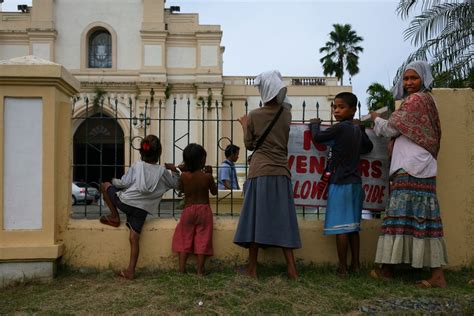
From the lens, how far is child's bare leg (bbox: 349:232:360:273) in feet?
14.0

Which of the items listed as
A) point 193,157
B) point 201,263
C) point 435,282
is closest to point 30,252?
point 201,263

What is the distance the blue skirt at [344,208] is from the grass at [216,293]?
1.32 ft

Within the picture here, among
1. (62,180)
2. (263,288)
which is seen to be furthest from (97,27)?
(263,288)

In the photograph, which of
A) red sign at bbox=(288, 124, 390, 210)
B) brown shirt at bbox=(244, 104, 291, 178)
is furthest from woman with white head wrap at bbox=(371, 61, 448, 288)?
brown shirt at bbox=(244, 104, 291, 178)

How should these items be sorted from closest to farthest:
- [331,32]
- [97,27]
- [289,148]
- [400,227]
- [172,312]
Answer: [172,312] < [400,227] < [289,148] < [97,27] < [331,32]

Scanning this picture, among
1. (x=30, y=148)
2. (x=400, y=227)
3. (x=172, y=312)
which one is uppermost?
(x=30, y=148)

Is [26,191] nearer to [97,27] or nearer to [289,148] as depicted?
[289,148]

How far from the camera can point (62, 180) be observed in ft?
14.5

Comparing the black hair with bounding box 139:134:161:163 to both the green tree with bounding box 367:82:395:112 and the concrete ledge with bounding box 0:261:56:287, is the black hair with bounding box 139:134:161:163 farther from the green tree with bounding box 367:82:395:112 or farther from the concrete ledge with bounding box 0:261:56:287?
the green tree with bounding box 367:82:395:112

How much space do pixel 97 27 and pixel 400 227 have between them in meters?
18.7

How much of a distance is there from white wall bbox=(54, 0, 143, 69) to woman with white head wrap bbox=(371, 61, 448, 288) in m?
17.4

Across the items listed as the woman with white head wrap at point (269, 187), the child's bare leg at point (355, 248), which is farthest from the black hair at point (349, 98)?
the child's bare leg at point (355, 248)

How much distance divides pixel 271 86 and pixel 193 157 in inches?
35.4

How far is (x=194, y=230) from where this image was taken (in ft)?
14.3
